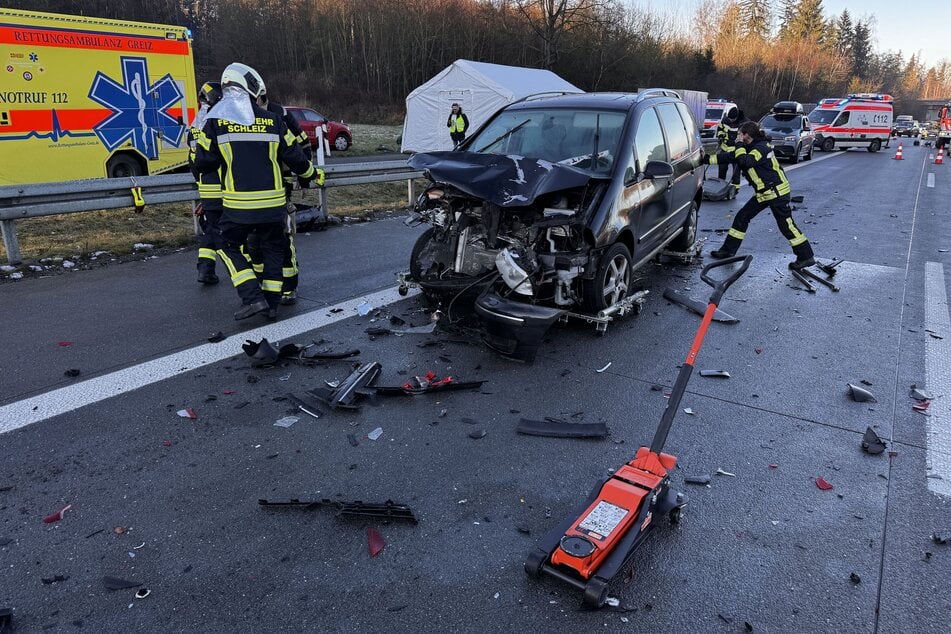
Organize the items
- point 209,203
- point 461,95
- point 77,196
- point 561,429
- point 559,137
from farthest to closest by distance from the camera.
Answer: point 461,95, point 77,196, point 209,203, point 559,137, point 561,429

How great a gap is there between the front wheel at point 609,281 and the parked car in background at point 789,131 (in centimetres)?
2097

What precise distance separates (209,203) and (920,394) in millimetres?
6429

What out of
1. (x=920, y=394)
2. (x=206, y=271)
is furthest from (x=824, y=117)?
(x=206, y=271)

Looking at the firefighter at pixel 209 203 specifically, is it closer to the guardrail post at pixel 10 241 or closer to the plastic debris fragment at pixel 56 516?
the guardrail post at pixel 10 241

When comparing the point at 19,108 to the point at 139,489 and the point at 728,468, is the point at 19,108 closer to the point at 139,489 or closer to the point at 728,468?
the point at 139,489

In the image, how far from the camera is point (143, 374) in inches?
170

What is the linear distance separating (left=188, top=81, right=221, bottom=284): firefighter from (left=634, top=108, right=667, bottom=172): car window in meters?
4.02

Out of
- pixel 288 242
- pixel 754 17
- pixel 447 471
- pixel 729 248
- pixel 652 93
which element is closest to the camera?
pixel 447 471

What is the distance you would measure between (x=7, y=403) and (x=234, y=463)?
70.8 inches

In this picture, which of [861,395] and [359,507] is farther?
[861,395]

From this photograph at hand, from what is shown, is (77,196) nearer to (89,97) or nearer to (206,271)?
(206,271)

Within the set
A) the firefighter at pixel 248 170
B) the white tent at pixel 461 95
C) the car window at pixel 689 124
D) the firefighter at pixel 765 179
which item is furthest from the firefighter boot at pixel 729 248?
the white tent at pixel 461 95

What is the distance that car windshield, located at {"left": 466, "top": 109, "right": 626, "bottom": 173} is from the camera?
538 cm

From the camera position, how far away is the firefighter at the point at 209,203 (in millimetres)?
5809
